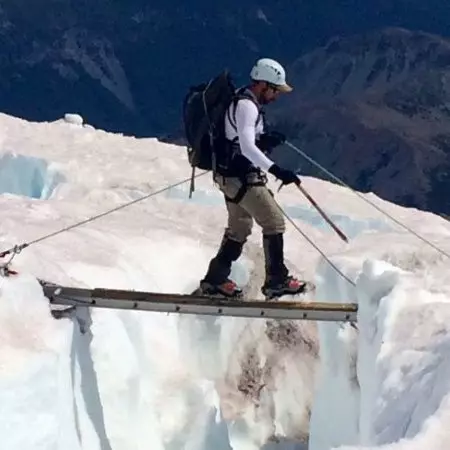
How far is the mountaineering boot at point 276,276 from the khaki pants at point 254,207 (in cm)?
16

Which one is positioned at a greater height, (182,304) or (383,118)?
(383,118)

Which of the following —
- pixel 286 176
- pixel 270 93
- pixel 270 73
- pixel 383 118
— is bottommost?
pixel 286 176

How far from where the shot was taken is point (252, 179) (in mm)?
9359

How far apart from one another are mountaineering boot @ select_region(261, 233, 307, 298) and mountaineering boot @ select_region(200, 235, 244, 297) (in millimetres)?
300

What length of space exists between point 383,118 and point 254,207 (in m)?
68.8

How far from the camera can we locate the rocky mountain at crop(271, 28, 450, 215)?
70.6 metres

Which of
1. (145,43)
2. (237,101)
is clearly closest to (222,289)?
(237,101)

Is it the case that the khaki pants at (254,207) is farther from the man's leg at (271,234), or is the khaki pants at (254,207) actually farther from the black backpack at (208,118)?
the black backpack at (208,118)

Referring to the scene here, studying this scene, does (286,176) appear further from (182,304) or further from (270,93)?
(182,304)

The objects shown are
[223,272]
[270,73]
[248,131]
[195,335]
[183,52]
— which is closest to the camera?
[248,131]

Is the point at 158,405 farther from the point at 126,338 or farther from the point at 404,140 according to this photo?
the point at 404,140

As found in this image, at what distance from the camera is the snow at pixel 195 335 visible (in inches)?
316

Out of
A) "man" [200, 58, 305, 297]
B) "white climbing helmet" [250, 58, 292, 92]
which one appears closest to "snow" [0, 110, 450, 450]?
"man" [200, 58, 305, 297]

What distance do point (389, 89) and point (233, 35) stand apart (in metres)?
46.1
